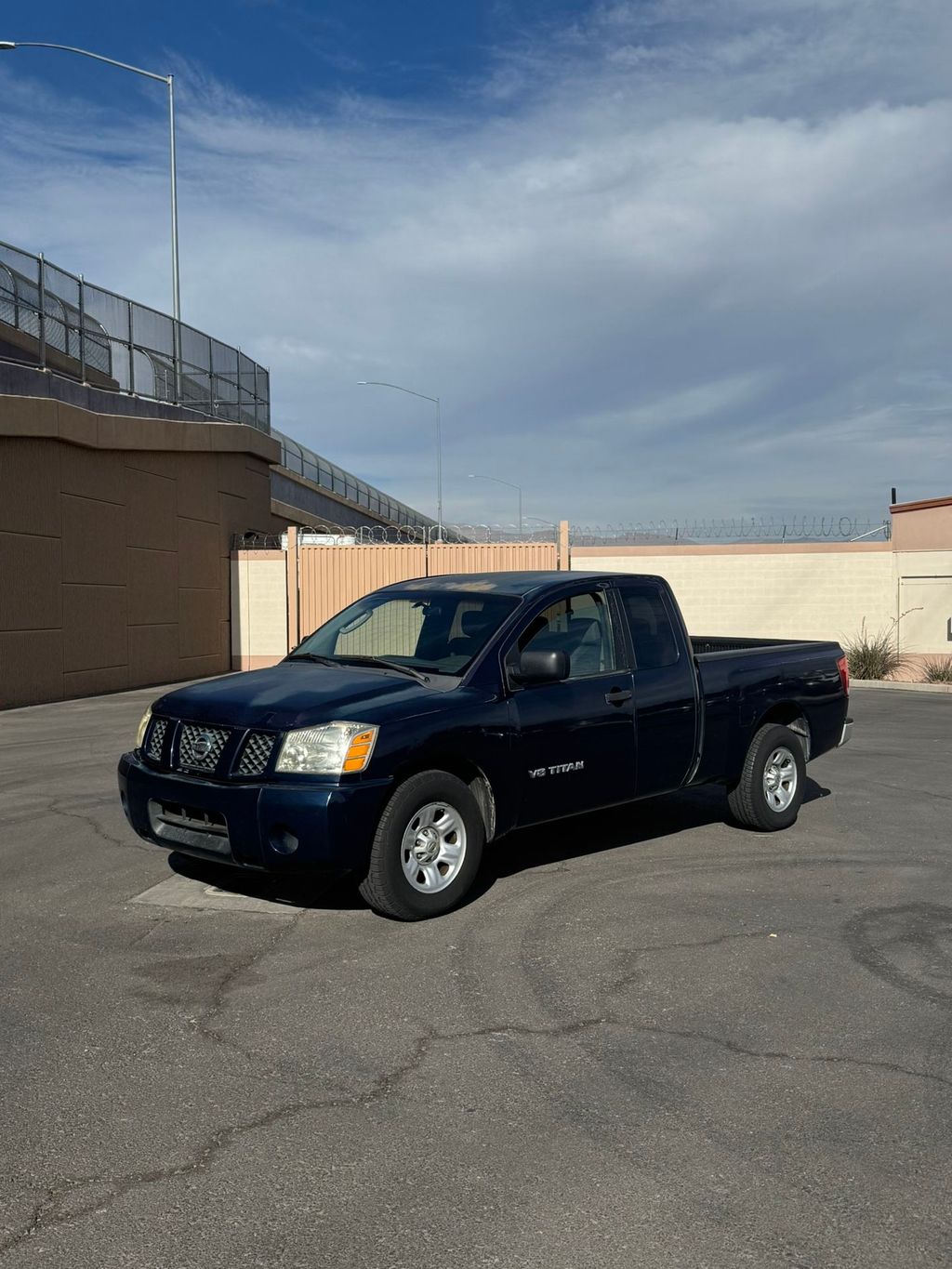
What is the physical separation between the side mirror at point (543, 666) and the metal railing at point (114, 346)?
1486cm

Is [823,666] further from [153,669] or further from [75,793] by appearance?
[153,669]

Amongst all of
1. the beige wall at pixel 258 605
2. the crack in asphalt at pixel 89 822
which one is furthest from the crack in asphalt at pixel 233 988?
the beige wall at pixel 258 605

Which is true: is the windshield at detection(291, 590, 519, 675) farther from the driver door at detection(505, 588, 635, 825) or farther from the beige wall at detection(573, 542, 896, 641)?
the beige wall at detection(573, 542, 896, 641)

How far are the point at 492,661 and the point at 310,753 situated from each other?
1.37 m

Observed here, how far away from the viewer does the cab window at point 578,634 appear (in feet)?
23.8

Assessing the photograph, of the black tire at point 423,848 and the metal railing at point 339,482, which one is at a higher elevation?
the metal railing at point 339,482

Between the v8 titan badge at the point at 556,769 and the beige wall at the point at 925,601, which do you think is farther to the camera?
the beige wall at the point at 925,601

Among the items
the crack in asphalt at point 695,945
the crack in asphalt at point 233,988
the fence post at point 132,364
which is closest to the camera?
the crack in asphalt at point 233,988

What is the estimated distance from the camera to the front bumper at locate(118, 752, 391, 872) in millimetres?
5809

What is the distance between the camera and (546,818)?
6992mm

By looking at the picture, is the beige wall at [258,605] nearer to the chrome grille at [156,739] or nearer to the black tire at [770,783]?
the black tire at [770,783]

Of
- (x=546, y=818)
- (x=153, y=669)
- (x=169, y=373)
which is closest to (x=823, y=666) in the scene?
(x=546, y=818)

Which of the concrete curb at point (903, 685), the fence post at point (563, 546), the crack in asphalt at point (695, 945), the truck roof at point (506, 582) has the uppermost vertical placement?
the fence post at point (563, 546)

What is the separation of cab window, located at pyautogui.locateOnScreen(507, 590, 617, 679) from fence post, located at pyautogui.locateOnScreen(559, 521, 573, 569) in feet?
57.0
